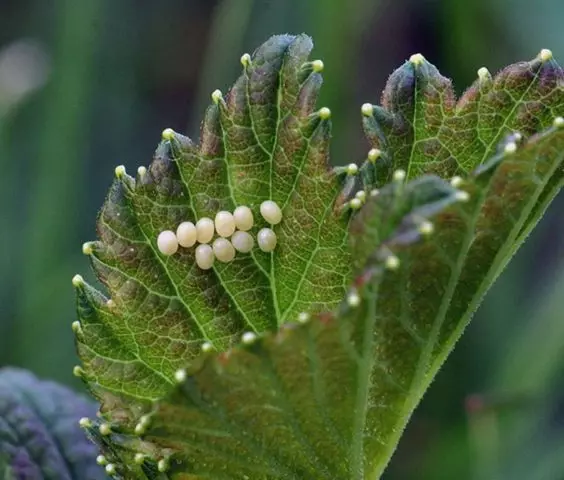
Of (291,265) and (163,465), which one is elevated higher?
(291,265)

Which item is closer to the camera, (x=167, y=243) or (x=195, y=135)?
(x=167, y=243)

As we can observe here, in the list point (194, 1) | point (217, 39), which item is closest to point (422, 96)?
point (217, 39)

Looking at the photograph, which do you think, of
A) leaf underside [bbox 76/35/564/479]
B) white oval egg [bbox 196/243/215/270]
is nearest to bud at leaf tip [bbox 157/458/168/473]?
leaf underside [bbox 76/35/564/479]

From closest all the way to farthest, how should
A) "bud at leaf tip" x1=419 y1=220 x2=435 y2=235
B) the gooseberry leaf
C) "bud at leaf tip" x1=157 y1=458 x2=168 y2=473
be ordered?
1. "bud at leaf tip" x1=419 y1=220 x2=435 y2=235
2. "bud at leaf tip" x1=157 y1=458 x2=168 y2=473
3. the gooseberry leaf

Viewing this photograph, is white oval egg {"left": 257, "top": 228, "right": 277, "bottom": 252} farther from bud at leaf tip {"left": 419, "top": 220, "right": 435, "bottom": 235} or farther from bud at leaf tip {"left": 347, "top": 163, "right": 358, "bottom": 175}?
bud at leaf tip {"left": 419, "top": 220, "right": 435, "bottom": 235}

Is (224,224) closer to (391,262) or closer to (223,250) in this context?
(223,250)

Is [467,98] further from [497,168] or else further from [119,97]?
[119,97]

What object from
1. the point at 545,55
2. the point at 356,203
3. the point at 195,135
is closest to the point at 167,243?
the point at 356,203
